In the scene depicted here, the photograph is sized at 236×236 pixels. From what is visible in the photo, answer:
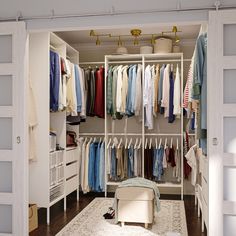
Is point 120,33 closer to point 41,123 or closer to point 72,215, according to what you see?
point 41,123

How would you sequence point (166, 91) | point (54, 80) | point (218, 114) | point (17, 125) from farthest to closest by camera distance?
point (166, 91) < point (54, 80) < point (17, 125) < point (218, 114)

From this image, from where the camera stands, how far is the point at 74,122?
509 centimetres

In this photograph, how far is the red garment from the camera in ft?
17.5

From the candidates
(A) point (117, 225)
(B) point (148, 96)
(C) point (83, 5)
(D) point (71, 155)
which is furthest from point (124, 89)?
(C) point (83, 5)

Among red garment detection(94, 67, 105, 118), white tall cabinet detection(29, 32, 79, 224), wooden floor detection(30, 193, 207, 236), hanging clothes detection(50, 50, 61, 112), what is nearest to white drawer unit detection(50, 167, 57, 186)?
white tall cabinet detection(29, 32, 79, 224)

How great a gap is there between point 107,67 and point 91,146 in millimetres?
1262

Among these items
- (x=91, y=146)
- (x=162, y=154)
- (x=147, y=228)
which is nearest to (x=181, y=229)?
(x=147, y=228)

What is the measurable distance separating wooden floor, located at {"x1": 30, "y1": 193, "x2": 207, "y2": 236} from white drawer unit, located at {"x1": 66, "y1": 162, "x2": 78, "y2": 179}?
42 cm

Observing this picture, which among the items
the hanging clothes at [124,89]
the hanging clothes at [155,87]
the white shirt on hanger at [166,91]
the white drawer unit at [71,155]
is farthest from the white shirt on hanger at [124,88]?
the white drawer unit at [71,155]

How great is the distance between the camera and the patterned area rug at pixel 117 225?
3596 mm

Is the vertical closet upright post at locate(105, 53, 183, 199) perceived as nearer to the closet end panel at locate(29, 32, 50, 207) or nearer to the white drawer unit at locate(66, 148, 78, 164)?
the white drawer unit at locate(66, 148, 78, 164)

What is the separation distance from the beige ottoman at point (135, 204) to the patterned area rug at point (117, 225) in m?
0.11

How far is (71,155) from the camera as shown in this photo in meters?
4.90

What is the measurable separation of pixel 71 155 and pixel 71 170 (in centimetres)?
21
